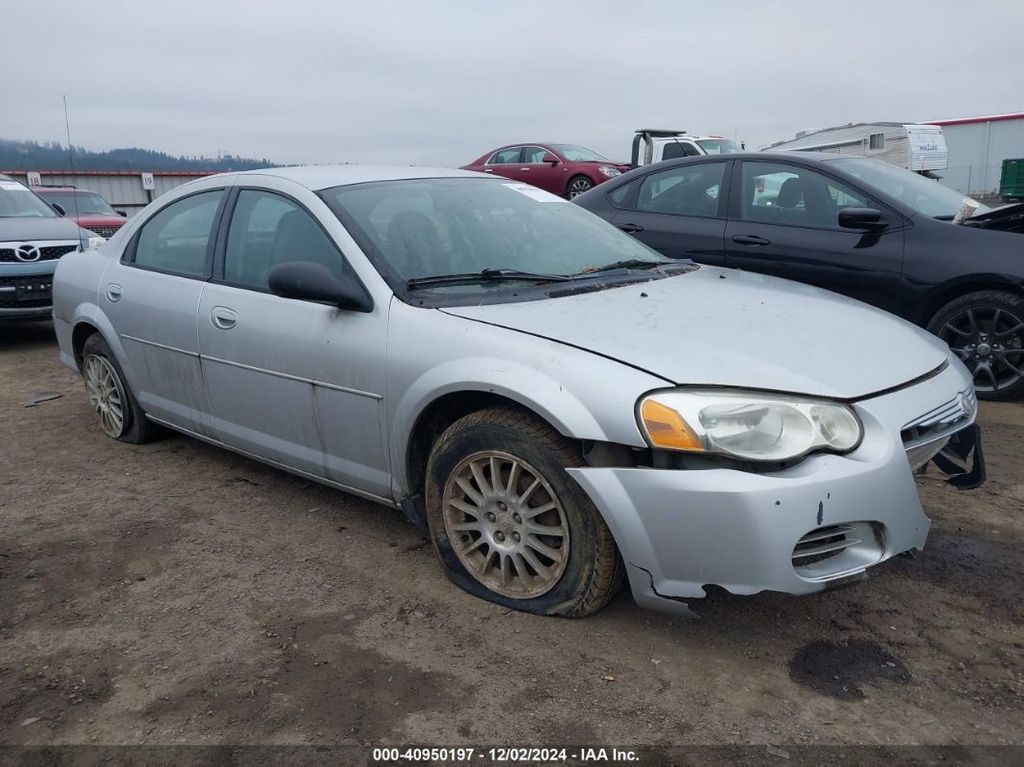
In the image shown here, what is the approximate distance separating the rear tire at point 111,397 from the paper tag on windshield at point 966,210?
16.4 feet

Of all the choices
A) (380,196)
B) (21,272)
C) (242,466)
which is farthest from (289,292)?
(21,272)

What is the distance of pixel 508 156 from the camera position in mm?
16797

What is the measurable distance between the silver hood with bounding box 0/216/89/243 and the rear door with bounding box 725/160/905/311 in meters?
6.19

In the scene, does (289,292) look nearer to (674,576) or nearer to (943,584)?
(674,576)

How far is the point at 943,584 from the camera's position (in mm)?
3078

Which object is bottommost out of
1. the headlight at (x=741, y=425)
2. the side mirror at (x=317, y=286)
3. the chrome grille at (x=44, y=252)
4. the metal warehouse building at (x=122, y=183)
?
the headlight at (x=741, y=425)

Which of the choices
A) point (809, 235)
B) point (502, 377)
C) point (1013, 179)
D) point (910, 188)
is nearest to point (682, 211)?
point (809, 235)

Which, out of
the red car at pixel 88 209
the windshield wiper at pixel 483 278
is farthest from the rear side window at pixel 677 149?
the windshield wiper at pixel 483 278

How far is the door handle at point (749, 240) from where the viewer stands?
18.8ft

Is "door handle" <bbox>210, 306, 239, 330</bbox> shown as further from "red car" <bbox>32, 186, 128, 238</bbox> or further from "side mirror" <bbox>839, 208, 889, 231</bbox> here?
"red car" <bbox>32, 186, 128, 238</bbox>

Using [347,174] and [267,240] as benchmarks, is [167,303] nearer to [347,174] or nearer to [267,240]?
[267,240]

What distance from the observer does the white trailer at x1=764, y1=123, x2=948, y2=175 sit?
56.0 ft

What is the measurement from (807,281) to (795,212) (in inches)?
19.9

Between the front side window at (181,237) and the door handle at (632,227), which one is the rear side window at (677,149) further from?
the front side window at (181,237)
